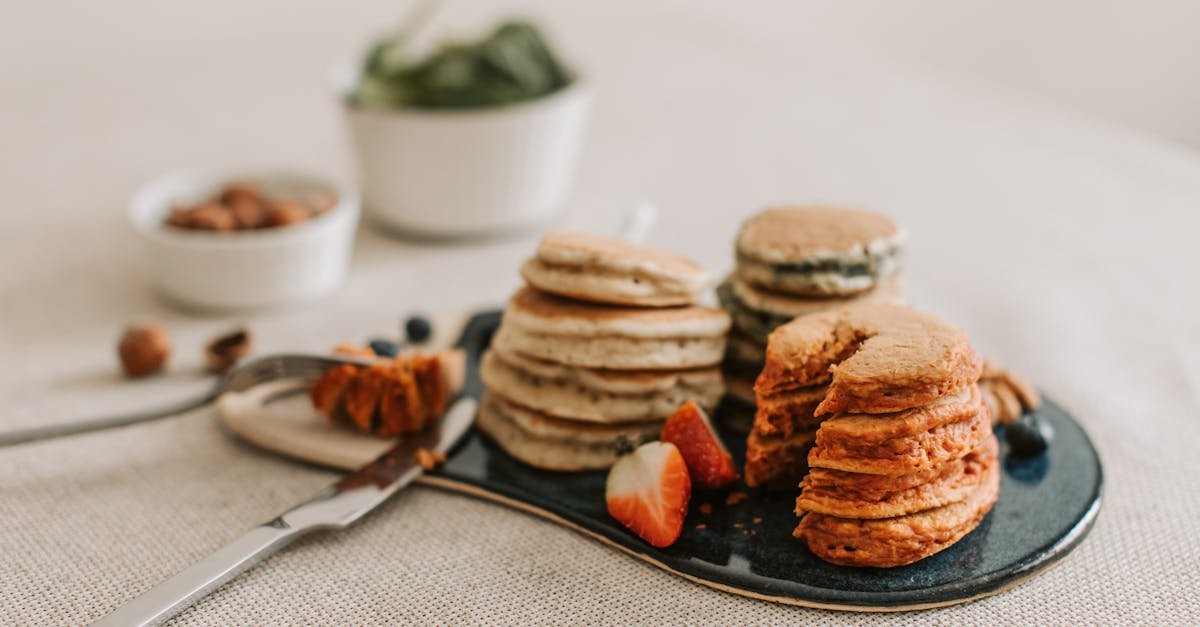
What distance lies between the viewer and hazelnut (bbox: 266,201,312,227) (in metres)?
2.68

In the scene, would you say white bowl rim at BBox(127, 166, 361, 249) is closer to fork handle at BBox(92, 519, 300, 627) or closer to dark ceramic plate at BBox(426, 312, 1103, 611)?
dark ceramic plate at BBox(426, 312, 1103, 611)

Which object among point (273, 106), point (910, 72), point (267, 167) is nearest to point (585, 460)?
point (267, 167)

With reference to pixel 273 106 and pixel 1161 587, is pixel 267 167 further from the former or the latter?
pixel 1161 587

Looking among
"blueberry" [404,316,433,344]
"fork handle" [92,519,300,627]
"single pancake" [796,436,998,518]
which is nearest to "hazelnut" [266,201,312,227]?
"blueberry" [404,316,433,344]

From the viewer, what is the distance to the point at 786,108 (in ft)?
13.3

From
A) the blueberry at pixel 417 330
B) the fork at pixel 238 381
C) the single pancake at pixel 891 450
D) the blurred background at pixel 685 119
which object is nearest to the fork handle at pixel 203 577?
the fork at pixel 238 381

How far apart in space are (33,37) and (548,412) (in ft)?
12.0

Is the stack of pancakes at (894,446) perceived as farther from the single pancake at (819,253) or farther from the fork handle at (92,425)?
the fork handle at (92,425)

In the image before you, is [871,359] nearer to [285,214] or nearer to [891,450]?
[891,450]

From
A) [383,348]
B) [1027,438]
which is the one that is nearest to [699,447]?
[1027,438]

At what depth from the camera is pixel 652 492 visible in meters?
1.69

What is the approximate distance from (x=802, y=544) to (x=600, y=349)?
1.54ft

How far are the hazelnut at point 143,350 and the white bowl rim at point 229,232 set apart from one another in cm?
29

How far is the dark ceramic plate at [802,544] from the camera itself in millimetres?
1588
